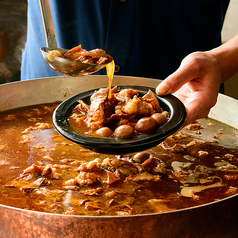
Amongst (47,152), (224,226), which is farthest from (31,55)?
(224,226)

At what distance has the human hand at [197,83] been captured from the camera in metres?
1.56

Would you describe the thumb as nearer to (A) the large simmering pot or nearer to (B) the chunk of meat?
(B) the chunk of meat

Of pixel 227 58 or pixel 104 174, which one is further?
pixel 227 58

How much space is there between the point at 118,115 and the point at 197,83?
0.59 meters

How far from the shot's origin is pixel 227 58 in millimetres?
1908

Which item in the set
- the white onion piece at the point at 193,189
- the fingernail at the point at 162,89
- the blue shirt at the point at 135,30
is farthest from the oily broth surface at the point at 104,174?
the blue shirt at the point at 135,30

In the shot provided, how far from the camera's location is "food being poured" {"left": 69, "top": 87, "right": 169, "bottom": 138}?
1285 mm

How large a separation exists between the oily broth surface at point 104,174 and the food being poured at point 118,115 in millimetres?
185

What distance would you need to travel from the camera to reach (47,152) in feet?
4.98

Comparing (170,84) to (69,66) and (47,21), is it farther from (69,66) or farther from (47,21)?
(47,21)

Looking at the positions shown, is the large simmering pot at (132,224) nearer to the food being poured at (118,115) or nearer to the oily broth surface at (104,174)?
the oily broth surface at (104,174)

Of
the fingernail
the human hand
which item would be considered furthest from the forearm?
the fingernail

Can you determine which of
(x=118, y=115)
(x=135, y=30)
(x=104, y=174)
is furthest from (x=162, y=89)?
(x=135, y=30)

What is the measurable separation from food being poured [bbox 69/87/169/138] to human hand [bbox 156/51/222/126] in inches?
4.7
